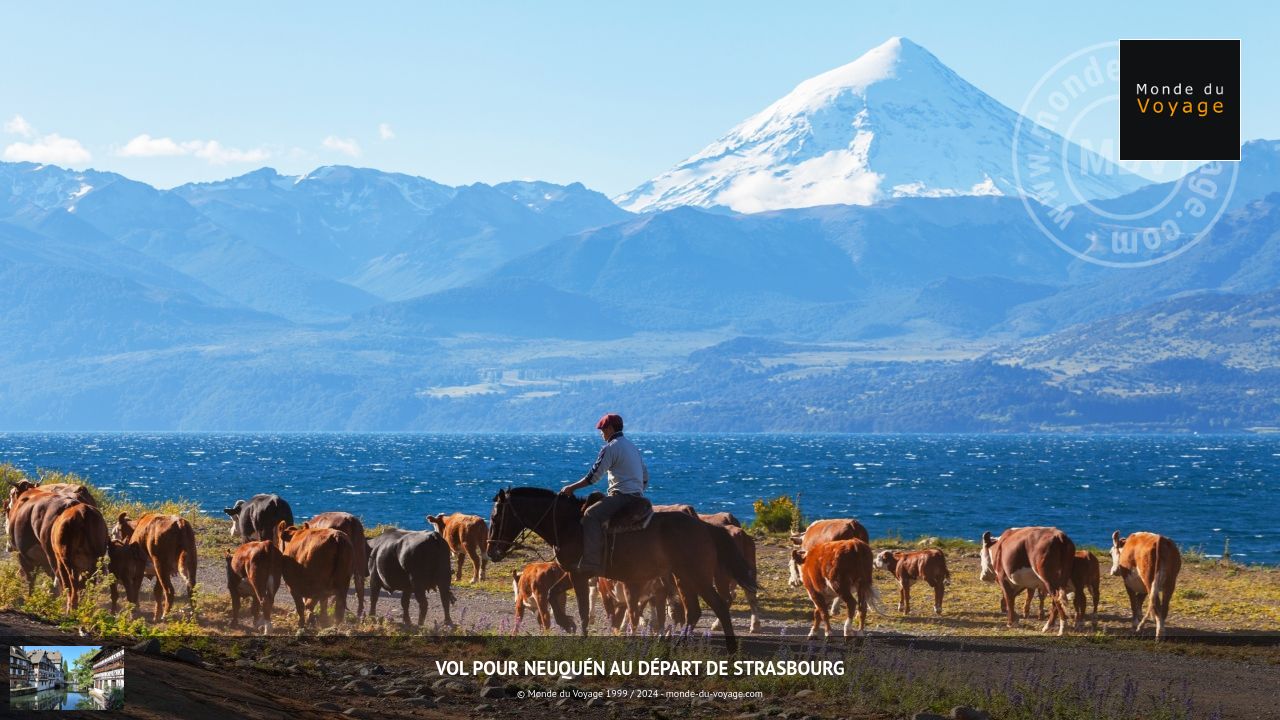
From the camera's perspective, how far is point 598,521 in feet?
62.0

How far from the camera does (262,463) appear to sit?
14788 cm

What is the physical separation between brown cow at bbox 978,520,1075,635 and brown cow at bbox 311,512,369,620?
31.8 ft

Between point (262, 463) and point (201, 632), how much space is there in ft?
436

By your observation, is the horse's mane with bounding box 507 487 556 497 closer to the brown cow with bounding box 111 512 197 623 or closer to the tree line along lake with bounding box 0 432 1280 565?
the brown cow with bounding box 111 512 197 623

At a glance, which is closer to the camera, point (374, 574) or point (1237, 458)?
point (374, 574)

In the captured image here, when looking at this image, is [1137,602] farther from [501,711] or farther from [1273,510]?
[1273,510]

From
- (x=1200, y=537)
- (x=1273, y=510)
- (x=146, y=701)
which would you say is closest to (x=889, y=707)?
(x=146, y=701)

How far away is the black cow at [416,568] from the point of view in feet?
71.6

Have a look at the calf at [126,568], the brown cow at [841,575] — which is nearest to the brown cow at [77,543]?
the calf at [126,568]

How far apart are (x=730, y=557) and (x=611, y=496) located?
73.5 inches

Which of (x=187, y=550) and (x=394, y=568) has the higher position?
(x=187, y=550)

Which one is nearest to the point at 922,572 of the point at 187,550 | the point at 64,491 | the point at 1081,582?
the point at 1081,582

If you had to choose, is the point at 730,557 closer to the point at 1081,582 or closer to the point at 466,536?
the point at 1081,582

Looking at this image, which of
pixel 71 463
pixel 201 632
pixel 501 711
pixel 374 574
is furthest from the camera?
pixel 71 463
